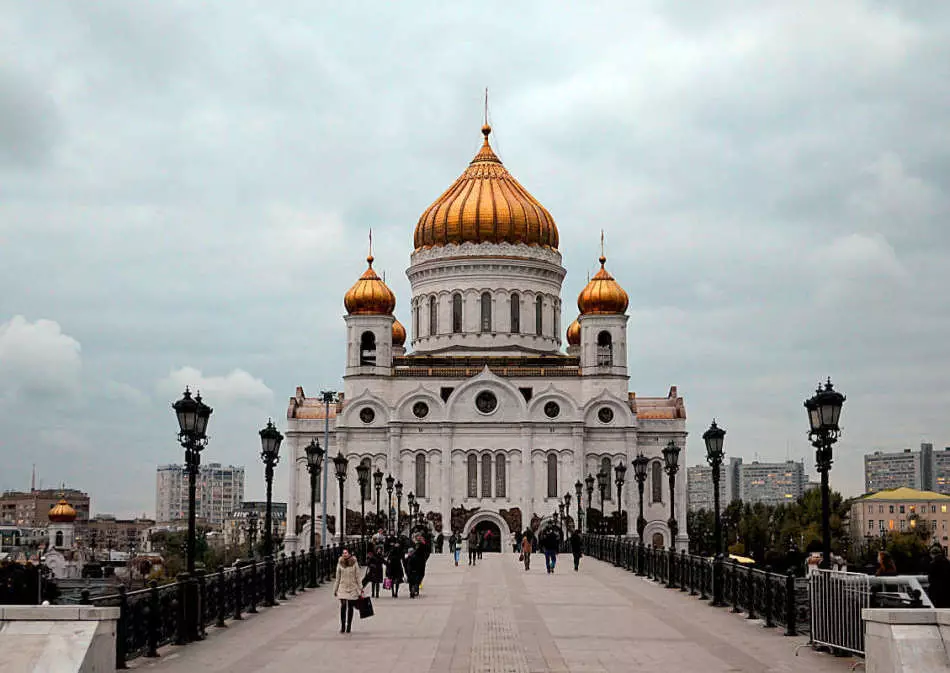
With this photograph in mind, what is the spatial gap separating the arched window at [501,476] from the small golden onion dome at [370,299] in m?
9.66

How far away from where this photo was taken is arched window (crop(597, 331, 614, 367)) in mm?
70062

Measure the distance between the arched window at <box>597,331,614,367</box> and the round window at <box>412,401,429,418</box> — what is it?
9.46 m

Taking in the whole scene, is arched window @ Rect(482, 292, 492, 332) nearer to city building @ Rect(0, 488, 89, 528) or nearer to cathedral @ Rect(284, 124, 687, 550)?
cathedral @ Rect(284, 124, 687, 550)

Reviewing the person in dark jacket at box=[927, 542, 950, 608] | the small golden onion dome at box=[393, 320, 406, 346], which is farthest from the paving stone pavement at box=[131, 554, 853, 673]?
the small golden onion dome at box=[393, 320, 406, 346]

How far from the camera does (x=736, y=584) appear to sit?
22.2 m

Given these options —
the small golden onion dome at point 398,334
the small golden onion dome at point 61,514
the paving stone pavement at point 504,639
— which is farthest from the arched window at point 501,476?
the paving stone pavement at point 504,639

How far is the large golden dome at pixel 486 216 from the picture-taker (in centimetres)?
7256

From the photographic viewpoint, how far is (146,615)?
16.5 meters

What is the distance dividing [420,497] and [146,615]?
51484 millimetres

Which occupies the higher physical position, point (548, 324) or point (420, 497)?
point (548, 324)

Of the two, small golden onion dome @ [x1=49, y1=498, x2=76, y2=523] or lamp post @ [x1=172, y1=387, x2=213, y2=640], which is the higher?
lamp post @ [x1=172, y1=387, x2=213, y2=640]

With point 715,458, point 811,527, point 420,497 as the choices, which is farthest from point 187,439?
point 811,527

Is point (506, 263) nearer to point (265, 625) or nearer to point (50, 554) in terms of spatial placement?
point (50, 554)

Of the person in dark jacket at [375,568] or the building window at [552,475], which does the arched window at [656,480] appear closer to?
the building window at [552,475]
